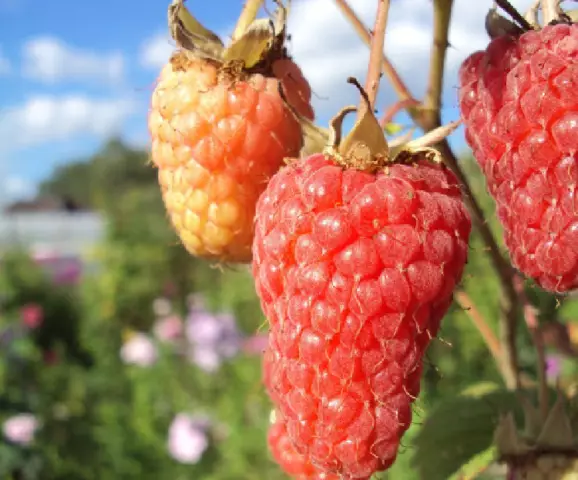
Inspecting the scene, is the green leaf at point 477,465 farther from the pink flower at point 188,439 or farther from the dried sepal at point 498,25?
the pink flower at point 188,439

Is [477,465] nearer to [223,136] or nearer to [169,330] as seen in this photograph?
[223,136]

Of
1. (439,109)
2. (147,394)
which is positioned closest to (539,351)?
(439,109)

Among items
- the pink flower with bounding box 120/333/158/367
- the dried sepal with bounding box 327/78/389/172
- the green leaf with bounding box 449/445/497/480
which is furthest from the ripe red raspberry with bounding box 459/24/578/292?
the pink flower with bounding box 120/333/158/367

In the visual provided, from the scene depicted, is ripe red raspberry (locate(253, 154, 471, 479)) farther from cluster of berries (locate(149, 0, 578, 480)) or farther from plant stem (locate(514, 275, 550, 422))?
plant stem (locate(514, 275, 550, 422))

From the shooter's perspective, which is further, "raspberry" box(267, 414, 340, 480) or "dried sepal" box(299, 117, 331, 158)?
"raspberry" box(267, 414, 340, 480)

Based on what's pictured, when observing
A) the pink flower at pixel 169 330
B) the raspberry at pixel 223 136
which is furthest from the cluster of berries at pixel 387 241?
the pink flower at pixel 169 330

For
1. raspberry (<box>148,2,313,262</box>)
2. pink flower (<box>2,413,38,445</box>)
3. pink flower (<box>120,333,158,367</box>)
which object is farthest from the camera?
pink flower (<box>120,333,158,367</box>)

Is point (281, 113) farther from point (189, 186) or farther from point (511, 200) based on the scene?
point (511, 200)
